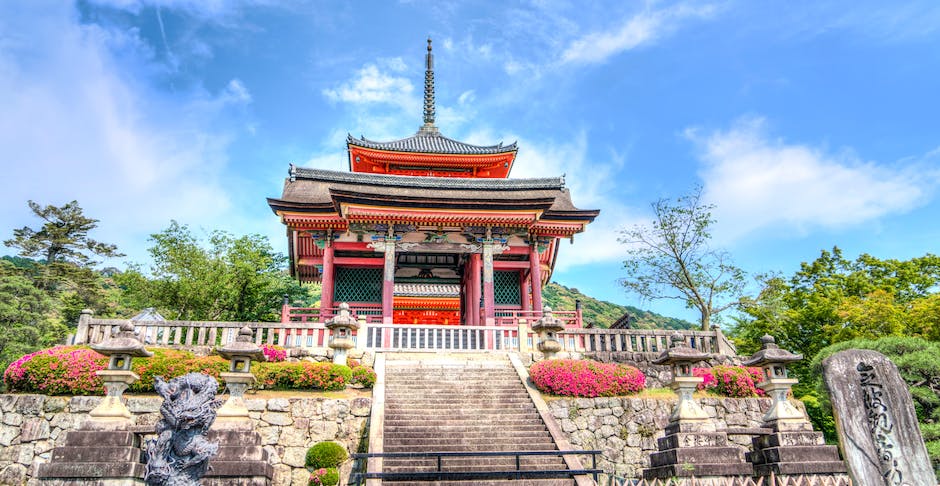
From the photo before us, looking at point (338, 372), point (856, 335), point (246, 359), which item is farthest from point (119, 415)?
point (856, 335)

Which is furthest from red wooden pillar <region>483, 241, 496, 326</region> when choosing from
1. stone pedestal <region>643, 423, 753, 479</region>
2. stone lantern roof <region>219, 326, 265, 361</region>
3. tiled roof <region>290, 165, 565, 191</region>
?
stone lantern roof <region>219, 326, 265, 361</region>

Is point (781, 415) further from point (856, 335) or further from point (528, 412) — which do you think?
point (856, 335)

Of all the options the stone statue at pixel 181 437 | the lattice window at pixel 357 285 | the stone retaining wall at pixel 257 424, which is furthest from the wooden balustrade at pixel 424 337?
the stone statue at pixel 181 437

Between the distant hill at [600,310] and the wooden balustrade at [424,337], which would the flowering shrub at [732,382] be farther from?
the distant hill at [600,310]

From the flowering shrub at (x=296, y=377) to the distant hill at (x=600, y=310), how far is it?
47.0 m

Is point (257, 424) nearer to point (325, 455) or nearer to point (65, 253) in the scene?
point (325, 455)

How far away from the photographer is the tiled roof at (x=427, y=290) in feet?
76.5

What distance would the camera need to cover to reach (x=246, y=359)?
905 cm

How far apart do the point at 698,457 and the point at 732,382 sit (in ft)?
17.4

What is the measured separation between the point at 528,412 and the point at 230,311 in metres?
16.5

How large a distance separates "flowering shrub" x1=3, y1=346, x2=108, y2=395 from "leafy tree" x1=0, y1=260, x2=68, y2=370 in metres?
10.8

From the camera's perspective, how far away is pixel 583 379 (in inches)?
472

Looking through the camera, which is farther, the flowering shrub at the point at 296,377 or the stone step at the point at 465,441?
the flowering shrub at the point at 296,377

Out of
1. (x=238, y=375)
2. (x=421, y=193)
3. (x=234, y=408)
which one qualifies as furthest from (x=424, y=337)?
(x=234, y=408)
